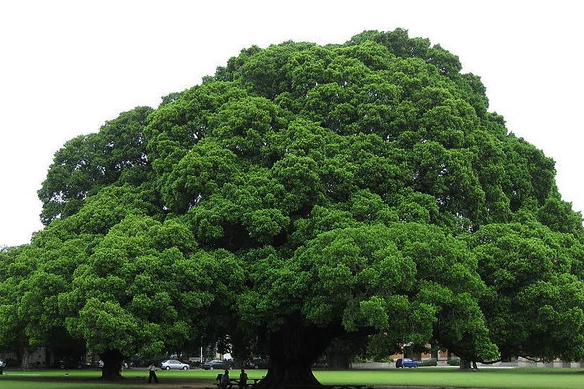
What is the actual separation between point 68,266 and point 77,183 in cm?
762

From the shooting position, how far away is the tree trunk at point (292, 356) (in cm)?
2398

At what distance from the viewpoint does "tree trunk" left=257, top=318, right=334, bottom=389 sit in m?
24.0

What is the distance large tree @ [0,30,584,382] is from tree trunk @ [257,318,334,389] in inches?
2.9

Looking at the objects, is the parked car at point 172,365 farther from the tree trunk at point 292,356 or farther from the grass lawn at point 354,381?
the tree trunk at point 292,356

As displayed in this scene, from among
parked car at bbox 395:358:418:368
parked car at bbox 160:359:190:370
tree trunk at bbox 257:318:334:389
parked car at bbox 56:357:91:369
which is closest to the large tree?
tree trunk at bbox 257:318:334:389

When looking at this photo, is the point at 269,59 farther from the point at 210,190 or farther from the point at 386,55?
the point at 210,190

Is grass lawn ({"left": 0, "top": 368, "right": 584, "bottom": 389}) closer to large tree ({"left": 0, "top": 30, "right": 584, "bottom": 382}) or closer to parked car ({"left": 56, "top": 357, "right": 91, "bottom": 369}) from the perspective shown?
large tree ({"left": 0, "top": 30, "right": 584, "bottom": 382})

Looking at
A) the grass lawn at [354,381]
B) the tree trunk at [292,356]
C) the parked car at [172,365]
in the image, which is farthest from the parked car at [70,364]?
the tree trunk at [292,356]

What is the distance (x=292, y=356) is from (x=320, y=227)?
6202mm

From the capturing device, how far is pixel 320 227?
811 inches

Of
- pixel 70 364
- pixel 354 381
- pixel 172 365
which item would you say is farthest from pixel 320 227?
pixel 172 365

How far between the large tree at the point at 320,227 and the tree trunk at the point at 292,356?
72mm

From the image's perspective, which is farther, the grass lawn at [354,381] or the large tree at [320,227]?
the grass lawn at [354,381]

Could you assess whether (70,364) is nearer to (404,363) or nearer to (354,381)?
(354,381)
